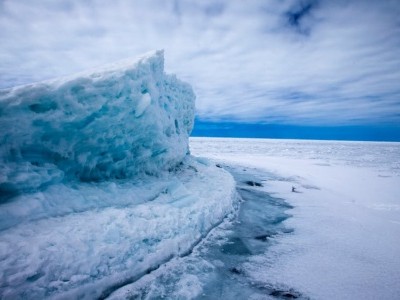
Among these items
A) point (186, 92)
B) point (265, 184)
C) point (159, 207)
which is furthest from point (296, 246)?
Result: point (186, 92)

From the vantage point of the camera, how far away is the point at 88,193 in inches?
178

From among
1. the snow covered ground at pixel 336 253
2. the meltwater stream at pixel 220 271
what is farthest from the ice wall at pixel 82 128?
the snow covered ground at pixel 336 253

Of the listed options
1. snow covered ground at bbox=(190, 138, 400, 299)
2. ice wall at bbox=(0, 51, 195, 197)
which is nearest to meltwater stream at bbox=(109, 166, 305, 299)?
snow covered ground at bbox=(190, 138, 400, 299)

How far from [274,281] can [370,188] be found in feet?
29.9

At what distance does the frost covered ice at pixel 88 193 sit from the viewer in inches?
114

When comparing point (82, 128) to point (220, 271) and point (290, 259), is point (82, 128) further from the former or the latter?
point (290, 259)

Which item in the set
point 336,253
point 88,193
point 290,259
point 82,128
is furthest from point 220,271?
point 82,128

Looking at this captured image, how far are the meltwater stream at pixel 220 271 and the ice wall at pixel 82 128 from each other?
239cm

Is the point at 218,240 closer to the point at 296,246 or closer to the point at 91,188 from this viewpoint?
the point at 296,246

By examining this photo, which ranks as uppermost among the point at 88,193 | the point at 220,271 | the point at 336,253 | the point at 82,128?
the point at 82,128

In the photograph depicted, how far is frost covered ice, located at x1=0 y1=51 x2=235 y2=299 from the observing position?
9.54 feet

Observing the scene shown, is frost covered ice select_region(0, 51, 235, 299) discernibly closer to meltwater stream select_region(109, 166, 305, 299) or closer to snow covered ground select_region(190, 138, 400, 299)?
meltwater stream select_region(109, 166, 305, 299)

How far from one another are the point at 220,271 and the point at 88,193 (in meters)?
2.62

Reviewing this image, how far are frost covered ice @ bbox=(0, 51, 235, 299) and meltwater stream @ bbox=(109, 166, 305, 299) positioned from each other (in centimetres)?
19
